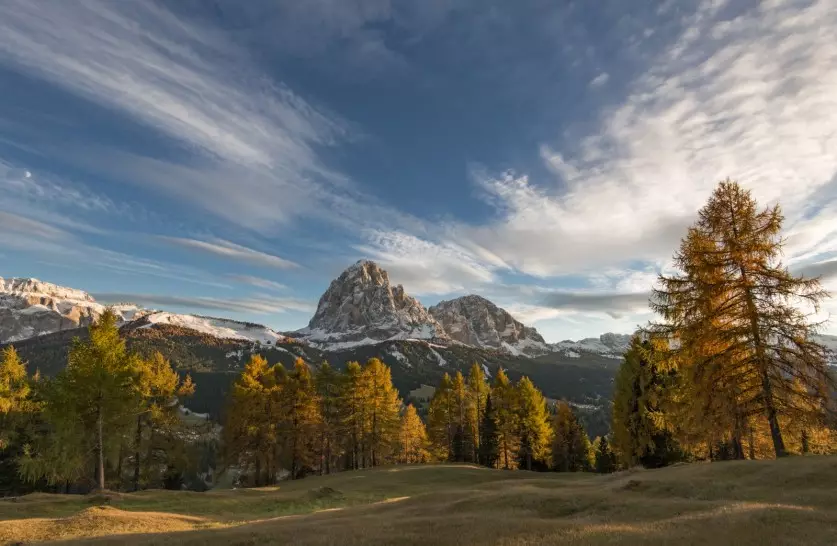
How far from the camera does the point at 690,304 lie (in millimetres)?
25469

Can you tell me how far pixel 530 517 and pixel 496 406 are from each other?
4219 cm

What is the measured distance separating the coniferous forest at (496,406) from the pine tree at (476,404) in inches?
11.2

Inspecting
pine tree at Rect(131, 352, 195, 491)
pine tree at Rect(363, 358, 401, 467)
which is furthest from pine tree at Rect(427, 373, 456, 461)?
pine tree at Rect(131, 352, 195, 491)

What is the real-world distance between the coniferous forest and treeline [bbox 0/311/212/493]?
127 mm

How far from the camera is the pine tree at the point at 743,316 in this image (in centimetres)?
2253

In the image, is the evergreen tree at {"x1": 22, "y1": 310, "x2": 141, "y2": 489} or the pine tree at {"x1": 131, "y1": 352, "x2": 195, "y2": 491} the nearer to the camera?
the evergreen tree at {"x1": 22, "y1": 310, "x2": 141, "y2": 489}

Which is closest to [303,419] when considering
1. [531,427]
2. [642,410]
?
[531,427]

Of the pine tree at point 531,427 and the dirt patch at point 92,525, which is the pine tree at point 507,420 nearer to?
the pine tree at point 531,427

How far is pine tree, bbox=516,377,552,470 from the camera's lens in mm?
51250

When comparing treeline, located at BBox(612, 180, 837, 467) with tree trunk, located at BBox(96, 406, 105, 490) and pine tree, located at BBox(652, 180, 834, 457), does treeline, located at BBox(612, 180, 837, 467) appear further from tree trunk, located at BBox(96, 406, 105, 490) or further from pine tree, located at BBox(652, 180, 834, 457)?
tree trunk, located at BBox(96, 406, 105, 490)

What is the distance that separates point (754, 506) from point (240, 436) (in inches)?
1643

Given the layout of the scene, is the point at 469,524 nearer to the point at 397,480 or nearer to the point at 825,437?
the point at 825,437

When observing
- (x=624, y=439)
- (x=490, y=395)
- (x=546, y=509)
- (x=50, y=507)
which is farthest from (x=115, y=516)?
(x=490, y=395)

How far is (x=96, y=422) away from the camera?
33.2 meters
